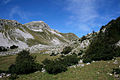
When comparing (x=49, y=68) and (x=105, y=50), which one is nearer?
(x=49, y=68)

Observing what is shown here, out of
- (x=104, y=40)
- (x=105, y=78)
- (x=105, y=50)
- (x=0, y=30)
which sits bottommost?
(x=105, y=78)

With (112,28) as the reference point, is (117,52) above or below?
below

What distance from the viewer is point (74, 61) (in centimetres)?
1574

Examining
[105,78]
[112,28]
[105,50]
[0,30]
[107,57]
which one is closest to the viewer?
[105,78]

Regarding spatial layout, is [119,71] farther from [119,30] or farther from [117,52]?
[119,30]

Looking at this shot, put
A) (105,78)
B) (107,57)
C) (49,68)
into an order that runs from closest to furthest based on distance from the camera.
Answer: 1. (105,78)
2. (49,68)
3. (107,57)

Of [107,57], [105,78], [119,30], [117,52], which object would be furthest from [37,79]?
[119,30]

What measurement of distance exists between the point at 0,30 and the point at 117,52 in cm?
12295

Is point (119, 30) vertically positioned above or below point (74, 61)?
above

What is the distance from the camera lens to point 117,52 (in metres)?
15.7

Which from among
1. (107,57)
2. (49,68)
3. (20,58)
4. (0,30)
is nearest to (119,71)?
(107,57)

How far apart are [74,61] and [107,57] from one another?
5.36 m

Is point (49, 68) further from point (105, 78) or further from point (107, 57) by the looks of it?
point (107, 57)

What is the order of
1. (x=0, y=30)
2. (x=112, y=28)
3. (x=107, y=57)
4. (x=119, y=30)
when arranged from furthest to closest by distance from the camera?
1. (x=0, y=30)
2. (x=112, y=28)
3. (x=119, y=30)
4. (x=107, y=57)
